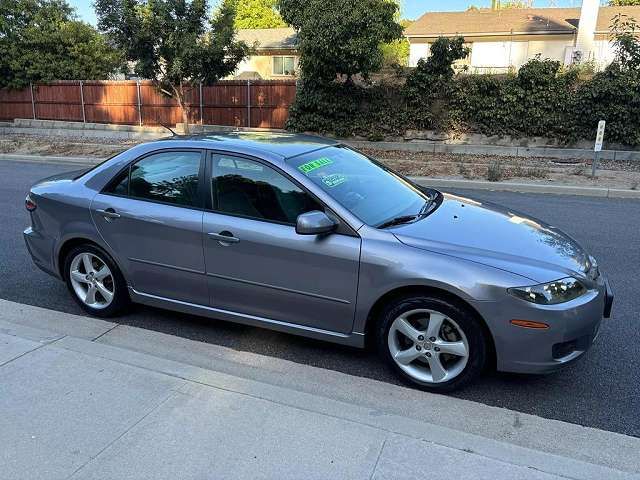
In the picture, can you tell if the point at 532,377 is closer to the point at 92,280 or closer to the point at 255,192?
the point at 255,192

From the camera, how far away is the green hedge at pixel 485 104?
1528 cm

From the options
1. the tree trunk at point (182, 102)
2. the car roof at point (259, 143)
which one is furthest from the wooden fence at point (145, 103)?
the car roof at point (259, 143)

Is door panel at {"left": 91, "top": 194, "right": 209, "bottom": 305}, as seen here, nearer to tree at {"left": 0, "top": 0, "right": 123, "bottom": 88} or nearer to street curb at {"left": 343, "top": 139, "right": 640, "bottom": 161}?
street curb at {"left": 343, "top": 139, "right": 640, "bottom": 161}

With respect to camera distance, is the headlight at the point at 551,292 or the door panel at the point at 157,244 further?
the door panel at the point at 157,244

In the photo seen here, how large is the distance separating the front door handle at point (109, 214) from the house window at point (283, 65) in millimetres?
31591

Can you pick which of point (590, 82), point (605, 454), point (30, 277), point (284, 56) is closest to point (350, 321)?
point (605, 454)

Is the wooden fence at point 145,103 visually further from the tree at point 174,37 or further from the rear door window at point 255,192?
the rear door window at point 255,192

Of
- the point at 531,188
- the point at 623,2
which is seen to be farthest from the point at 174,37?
the point at 623,2

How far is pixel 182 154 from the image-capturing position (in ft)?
13.6

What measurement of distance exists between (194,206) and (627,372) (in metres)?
3.12

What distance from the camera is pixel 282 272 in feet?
12.0

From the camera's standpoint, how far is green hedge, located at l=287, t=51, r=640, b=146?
1528cm

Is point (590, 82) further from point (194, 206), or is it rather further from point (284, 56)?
point (284, 56)

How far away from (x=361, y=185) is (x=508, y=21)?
31.2 metres
